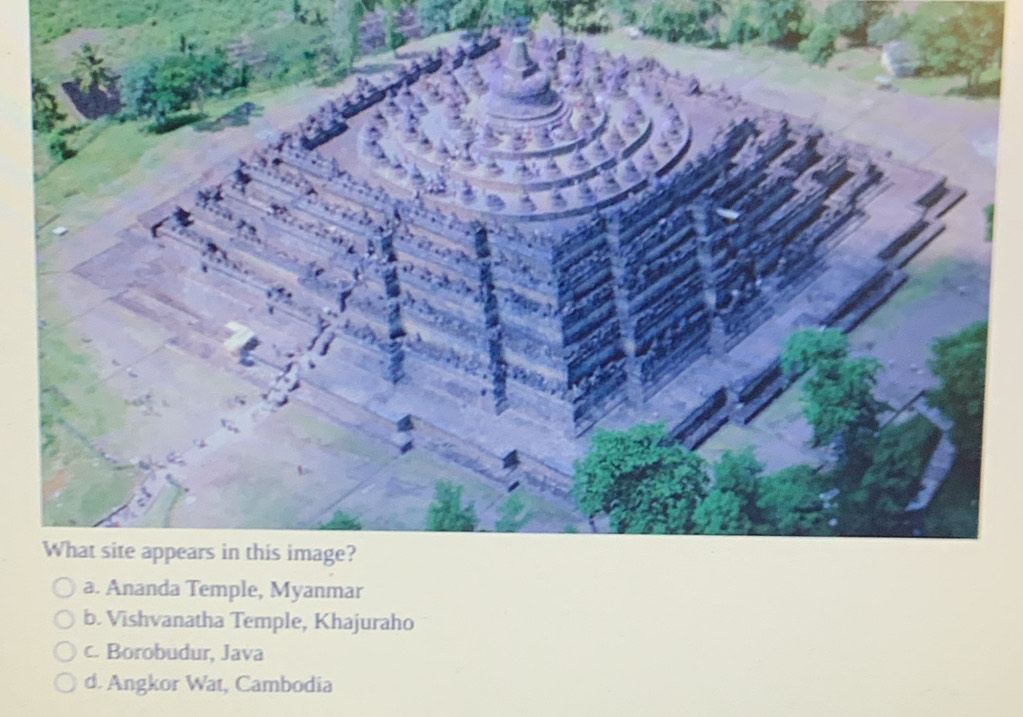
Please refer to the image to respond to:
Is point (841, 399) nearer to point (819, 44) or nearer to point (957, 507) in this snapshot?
point (957, 507)

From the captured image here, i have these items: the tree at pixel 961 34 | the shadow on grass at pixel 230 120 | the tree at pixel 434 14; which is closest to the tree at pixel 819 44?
the tree at pixel 961 34

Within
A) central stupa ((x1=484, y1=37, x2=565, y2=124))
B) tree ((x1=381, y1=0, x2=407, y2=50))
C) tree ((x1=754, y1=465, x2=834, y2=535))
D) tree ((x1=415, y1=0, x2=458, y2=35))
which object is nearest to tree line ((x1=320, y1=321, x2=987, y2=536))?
tree ((x1=754, y1=465, x2=834, y2=535))

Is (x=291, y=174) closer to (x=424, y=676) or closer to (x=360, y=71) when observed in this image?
(x=360, y=71)

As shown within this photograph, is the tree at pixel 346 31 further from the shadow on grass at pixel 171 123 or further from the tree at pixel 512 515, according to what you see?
the tree at pixel 512 515

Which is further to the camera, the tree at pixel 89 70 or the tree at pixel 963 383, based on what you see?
the tree at pixel 89 70

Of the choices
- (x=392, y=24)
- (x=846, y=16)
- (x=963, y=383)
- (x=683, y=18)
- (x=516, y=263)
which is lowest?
(x=963, y=383)

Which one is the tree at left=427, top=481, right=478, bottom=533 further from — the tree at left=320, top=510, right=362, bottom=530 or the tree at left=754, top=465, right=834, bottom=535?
the tree at left=754, top=465, right=834, bottom=535

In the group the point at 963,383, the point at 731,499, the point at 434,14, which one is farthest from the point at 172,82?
the point at 963,383

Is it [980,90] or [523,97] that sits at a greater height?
[980,90]
